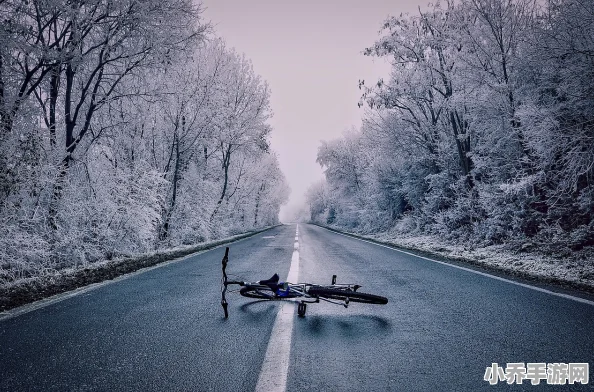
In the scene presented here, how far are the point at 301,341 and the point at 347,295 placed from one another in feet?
3.48

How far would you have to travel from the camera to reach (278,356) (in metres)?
2.64

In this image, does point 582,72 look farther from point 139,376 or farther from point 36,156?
point 36,156

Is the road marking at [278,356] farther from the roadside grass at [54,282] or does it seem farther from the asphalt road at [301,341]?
the roadside grass at [54,282]

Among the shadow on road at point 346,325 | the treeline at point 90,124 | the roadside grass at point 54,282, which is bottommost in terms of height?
the roadside grass at point 54,282

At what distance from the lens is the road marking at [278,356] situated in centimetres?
218

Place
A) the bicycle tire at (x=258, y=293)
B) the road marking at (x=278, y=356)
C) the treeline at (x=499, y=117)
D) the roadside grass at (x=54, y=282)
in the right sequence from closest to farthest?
the road marking at (x=278, y=356) < the bicycle tire at (x=258, y=293) < the roadside grass at (x=54, y=282) < the treeline at (x=499, y=117)

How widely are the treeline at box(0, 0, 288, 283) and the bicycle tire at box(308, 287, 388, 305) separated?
6778mm

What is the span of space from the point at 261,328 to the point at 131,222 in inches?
368

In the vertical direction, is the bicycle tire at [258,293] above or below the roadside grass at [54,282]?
above

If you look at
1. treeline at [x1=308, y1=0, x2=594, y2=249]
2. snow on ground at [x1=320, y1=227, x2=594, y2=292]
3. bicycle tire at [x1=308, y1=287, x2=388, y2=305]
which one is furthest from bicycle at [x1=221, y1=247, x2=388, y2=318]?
Answer: treeline at [x1=308, y1=0, x2=594, y2=249]

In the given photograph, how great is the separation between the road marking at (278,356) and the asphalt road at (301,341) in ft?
0.18

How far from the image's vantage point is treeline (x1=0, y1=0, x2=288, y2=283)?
7.54 metres

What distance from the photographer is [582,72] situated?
25.3 feet

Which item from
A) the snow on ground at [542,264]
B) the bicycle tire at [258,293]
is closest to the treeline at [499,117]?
the snow on ground at [542,264]
